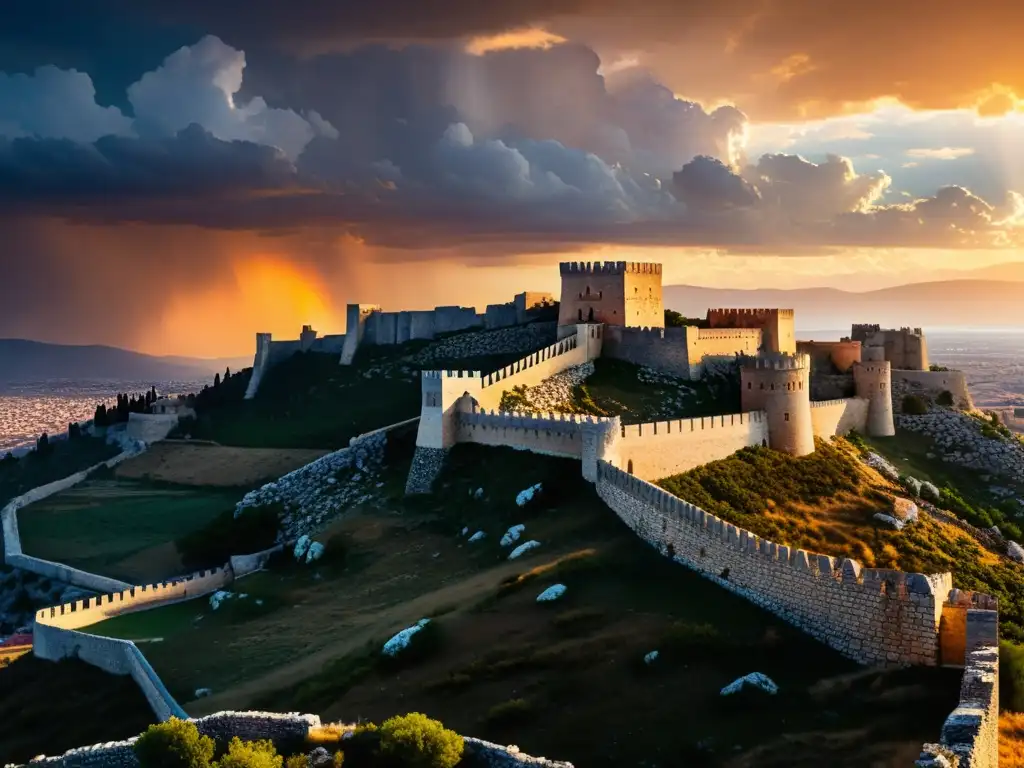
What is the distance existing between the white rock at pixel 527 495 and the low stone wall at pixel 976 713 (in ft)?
62.5

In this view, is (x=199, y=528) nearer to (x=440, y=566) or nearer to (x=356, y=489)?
(x=356, y=489)

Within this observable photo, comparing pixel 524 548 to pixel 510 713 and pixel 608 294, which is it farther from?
pixel 608 294

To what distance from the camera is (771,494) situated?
46.9 metres

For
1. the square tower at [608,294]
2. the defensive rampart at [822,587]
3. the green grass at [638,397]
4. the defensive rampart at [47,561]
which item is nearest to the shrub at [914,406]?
the green grass at [638,397]

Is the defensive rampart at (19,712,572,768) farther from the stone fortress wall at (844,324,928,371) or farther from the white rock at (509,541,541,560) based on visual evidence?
the stone fortress wall at (844,324,928,371)

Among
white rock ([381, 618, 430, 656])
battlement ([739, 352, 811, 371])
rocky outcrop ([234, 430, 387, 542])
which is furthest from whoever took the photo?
battlement ([739, 352, 811, 371])

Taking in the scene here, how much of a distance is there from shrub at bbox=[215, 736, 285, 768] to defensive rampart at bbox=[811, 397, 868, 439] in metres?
37.9

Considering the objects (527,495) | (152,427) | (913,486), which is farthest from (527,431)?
(152,427)

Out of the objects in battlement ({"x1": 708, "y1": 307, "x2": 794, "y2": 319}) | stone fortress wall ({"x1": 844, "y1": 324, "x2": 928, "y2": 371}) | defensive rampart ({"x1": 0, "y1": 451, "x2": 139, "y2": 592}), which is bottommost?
defensive rampart ({"x1": 0, "y1": 451, "x2": 139, "y2": 592})

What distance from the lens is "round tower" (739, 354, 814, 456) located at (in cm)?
5241

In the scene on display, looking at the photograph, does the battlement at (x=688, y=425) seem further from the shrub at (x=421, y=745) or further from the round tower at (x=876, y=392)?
the shrub at (x=421, y=745)

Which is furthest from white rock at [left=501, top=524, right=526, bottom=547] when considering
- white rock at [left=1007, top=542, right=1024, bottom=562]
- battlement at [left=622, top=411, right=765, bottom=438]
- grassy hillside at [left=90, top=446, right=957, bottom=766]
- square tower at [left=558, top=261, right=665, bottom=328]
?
square tower at [left=558, top=261, right=665, bottom=328]

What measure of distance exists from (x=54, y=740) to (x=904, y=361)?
5202 centimetres

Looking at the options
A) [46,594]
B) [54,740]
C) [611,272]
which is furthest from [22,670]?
[611,272]
